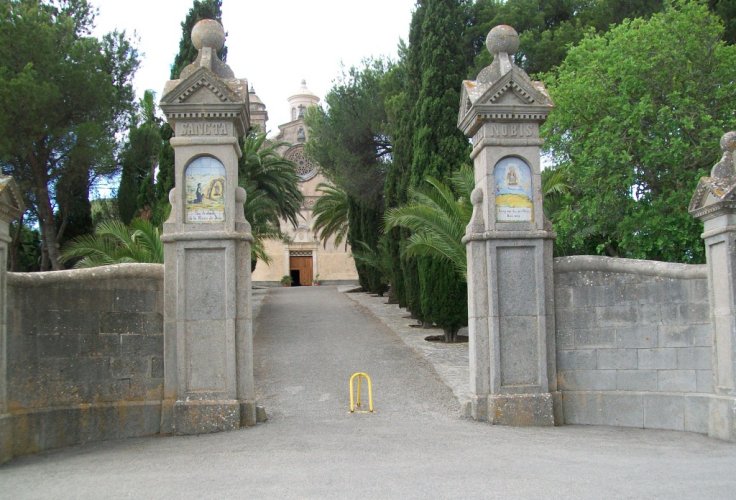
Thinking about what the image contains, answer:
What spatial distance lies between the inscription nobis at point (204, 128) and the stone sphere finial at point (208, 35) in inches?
47.3

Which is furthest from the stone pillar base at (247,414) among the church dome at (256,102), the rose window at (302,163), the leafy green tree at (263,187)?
the church dome at (256,102)

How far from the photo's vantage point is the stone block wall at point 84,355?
7.86 metres

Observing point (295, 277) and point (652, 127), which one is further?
point (295, 277)

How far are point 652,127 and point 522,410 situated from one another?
7.32 metres

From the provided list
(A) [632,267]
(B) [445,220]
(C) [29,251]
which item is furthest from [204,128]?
(C) [29,251]

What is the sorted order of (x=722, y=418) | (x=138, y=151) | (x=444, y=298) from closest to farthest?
(x=722, y=418), (x=444, y=298), (x=138, y=151)

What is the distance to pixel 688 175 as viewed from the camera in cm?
1334

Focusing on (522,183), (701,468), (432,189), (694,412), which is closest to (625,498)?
(701,468)

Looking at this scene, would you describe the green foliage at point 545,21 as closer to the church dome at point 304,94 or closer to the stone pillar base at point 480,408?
the stone pillar base at point 480,408

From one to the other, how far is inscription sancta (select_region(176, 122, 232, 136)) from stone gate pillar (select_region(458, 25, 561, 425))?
10.6 ft

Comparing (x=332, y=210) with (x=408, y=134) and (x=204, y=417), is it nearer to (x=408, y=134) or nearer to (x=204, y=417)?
(x=408, y=134)

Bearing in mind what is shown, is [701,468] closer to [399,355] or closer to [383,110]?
[399,355]

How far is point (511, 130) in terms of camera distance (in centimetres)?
927

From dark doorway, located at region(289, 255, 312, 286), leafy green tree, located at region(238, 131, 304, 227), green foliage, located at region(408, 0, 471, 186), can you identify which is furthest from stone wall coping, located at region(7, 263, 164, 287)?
dark doorway, located at region(289, 255, 312, 286)
